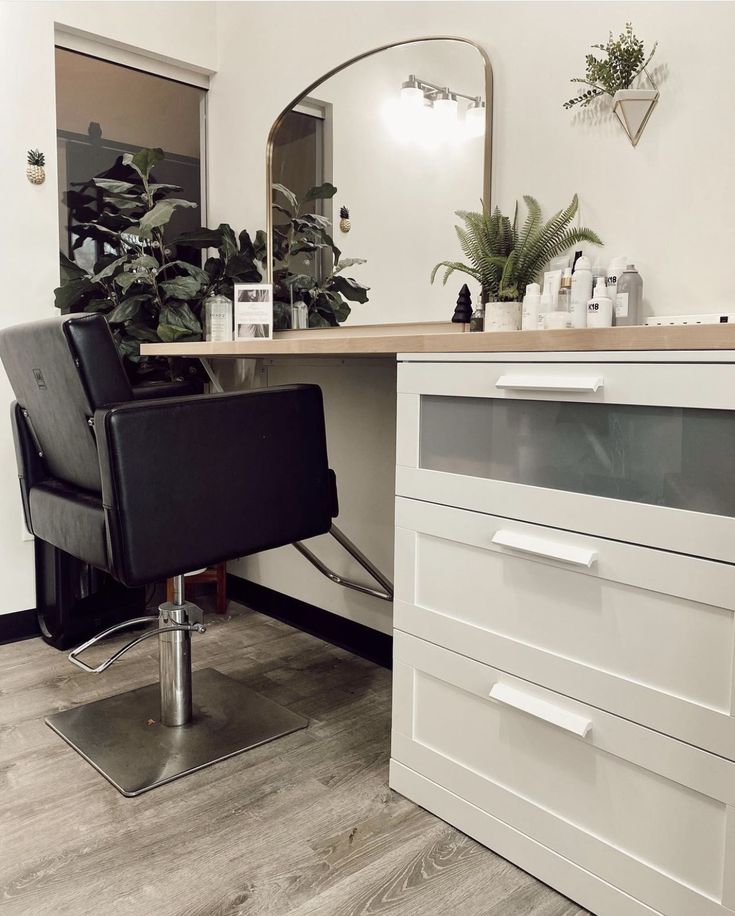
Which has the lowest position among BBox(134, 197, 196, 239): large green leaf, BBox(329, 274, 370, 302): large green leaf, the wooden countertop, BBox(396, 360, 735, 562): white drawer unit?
BBox(396, 360, 735, 562): white drawer unit

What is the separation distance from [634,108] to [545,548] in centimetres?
97

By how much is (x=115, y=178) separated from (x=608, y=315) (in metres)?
1.99

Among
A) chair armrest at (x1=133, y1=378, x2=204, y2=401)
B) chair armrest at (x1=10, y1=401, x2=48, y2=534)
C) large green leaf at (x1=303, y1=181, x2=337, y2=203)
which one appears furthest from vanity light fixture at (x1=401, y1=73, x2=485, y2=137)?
chair armrest at (x1=10, y1=401, x2=48, y2=534)

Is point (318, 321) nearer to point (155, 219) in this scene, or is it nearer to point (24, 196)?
point (155, 219)

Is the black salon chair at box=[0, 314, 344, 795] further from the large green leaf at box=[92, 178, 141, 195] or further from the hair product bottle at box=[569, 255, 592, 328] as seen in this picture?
the large green leaf at box=[92, 178, 141, 195]

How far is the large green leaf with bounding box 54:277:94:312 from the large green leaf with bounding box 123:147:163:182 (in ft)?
1.32

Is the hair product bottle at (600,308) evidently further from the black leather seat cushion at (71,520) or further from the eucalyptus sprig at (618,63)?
the black leather seat cushion at (71,520)

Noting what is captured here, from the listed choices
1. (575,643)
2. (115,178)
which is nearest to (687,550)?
(575,643)

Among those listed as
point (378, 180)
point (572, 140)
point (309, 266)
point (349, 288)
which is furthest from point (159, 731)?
point (572, 140)

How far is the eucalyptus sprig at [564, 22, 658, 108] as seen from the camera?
1.62 m

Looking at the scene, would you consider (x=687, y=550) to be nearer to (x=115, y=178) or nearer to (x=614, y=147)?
(x=614, y=147)

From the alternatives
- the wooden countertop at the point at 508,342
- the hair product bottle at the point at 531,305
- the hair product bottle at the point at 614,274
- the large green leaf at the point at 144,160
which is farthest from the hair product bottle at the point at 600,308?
the large green leaf at the point at 144,160

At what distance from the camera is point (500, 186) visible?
6.37 ft

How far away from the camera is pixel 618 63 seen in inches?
64.5
